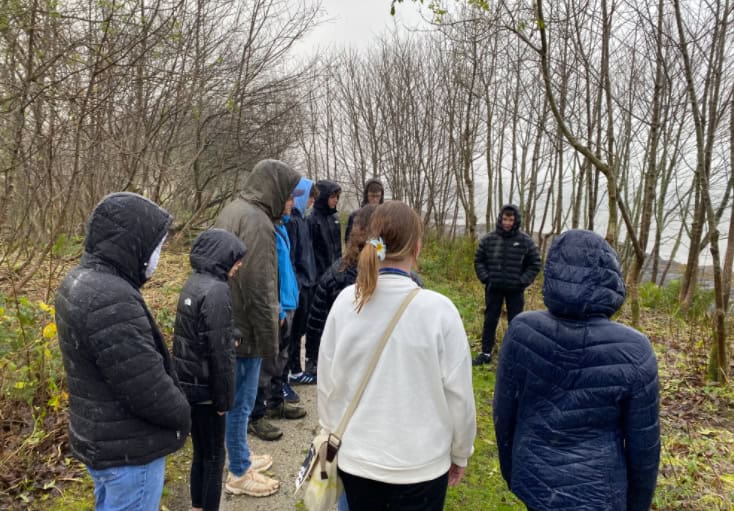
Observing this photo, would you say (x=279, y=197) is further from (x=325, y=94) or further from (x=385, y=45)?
(x=325, y=94)

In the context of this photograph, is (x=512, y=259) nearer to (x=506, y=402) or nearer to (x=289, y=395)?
(x=289, y=395)

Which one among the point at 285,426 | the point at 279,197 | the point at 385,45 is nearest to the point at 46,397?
the point at 285,426

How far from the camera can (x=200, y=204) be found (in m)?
11.4

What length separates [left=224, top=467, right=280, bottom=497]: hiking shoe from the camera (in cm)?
305

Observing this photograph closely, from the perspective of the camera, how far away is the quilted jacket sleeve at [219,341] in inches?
90.8

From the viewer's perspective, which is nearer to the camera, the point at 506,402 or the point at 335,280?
the point at 506,402

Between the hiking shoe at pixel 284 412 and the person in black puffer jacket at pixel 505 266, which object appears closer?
the hiking shoe at pixel 284 412

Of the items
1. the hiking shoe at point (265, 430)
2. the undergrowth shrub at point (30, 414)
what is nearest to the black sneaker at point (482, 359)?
the hiking shoe at point (265, 430)

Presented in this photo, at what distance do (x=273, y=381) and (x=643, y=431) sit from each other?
3041mm

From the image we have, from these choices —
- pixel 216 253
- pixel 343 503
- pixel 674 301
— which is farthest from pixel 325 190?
pixel 674 301

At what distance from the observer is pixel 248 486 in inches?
120

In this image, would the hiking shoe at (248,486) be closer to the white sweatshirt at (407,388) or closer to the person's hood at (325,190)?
the white sweatshirt at (407,388)

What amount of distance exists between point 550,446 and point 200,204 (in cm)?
1078

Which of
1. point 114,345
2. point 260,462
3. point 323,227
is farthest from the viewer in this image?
point 323,227
